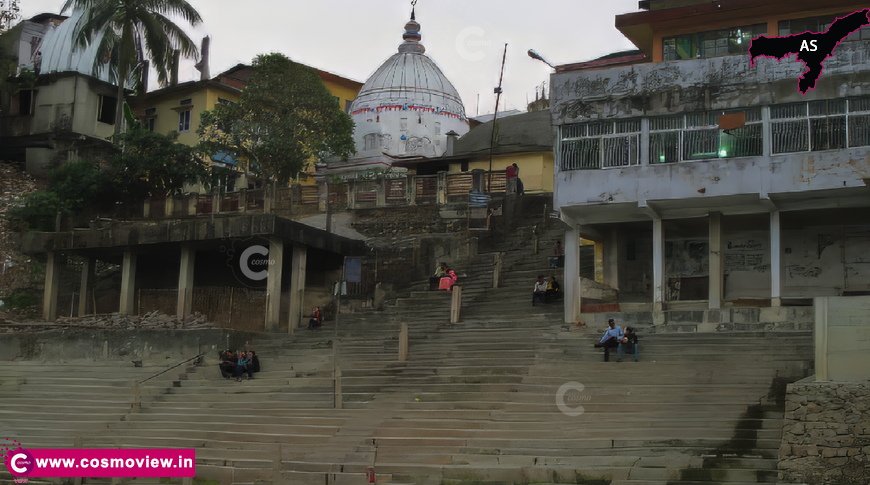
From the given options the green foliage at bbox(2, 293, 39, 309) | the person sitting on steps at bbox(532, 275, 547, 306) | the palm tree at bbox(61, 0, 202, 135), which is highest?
the palm tree at bbox(61, 0, 202, 135)

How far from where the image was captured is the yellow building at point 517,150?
1719 inches

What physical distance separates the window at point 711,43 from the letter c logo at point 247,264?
1465 centimetres

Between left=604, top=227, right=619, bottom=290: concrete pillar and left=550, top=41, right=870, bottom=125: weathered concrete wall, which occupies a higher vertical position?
left=550, top=41, right=870, bottom=125: weathered concrete wall

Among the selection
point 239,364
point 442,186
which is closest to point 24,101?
point 442,186

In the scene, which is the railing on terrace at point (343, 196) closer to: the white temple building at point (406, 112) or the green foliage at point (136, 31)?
the green foliage at point (136, 31)

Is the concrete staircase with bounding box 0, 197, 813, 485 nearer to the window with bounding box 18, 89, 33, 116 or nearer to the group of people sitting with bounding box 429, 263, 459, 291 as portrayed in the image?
the group of people sitting with bounding box 429, 263, 459, 291

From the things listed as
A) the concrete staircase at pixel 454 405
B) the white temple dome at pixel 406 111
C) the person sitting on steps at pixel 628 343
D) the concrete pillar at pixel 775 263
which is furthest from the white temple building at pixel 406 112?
the person sitting on steps at pixel 628 343

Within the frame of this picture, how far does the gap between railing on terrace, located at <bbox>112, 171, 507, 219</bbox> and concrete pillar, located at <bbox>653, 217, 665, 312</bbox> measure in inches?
483

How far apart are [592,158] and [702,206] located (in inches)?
134

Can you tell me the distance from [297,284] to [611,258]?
1030cm

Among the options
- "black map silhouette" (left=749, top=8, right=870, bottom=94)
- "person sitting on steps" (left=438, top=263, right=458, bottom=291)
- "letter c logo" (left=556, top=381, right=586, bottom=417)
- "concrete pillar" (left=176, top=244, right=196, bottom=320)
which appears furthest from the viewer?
"concrete pillar" (left=176, top=244, right=196, bottom=320)

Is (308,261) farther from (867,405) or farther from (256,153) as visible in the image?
(867,405)

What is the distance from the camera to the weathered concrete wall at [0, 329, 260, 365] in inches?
1150

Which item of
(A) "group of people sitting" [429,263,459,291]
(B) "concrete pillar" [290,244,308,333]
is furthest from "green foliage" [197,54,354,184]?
(A) "group of people sitting" [429,263,459,291]
